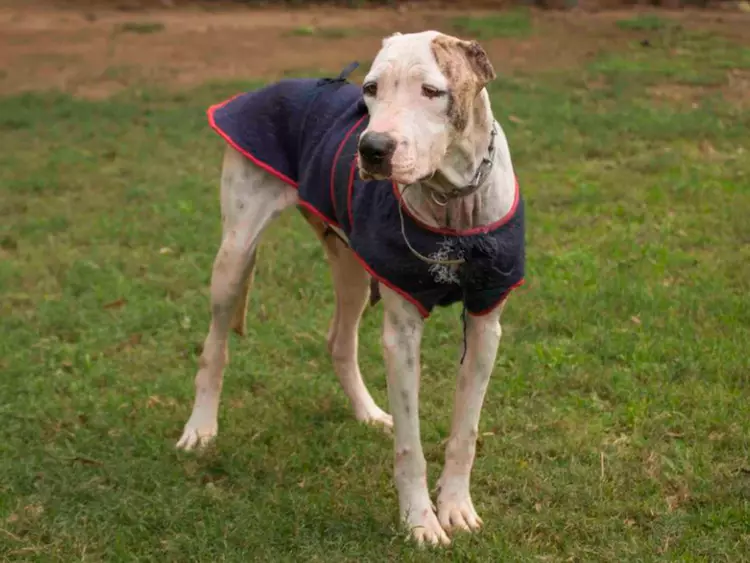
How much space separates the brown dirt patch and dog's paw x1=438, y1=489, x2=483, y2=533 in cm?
940

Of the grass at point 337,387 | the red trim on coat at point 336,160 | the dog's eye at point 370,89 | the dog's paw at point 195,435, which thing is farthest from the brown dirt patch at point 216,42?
the dog's eye at point 370,89

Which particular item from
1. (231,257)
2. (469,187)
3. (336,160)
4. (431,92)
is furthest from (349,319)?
(431,92)

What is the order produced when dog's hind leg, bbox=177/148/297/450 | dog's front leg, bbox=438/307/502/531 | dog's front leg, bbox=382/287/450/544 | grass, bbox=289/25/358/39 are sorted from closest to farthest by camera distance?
dog's front leg, bbox=382/287/450/544
dog's front leg, bbox=438/307/502/531
dog's hind leg, bbox=177/148/297/450
grass, bbox=289/25/358/39

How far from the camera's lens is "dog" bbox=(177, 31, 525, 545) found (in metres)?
3.47

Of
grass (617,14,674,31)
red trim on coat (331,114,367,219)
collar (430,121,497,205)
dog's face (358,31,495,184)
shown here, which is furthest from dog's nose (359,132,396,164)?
grass (617,14,674,31)

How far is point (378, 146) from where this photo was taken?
3.34 m

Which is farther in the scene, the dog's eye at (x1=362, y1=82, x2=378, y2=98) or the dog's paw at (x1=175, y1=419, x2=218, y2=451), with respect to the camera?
the dog's paw at (x1=175, y1=419, x2=218, y2=451)

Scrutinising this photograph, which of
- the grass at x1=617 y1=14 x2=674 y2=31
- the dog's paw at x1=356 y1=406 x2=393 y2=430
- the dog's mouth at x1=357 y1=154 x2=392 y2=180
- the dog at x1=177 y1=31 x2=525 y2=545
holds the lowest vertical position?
Answer: the grass at x1=617 y1=14 x2=674 y2=31

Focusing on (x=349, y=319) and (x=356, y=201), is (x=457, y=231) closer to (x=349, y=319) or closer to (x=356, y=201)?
(x=356, y=201)

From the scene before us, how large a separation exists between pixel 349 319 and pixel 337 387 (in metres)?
0.52

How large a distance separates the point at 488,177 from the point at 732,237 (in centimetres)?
398

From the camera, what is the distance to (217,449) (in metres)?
4.86

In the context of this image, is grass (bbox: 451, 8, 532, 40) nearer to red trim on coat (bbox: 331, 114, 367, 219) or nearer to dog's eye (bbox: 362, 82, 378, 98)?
red trim on coat (bbox: 331, 114, 367, 219)

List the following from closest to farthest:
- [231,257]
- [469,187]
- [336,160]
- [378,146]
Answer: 1. [378,146]
2. [469,187]
3. [336,160]
4. [231,257]
